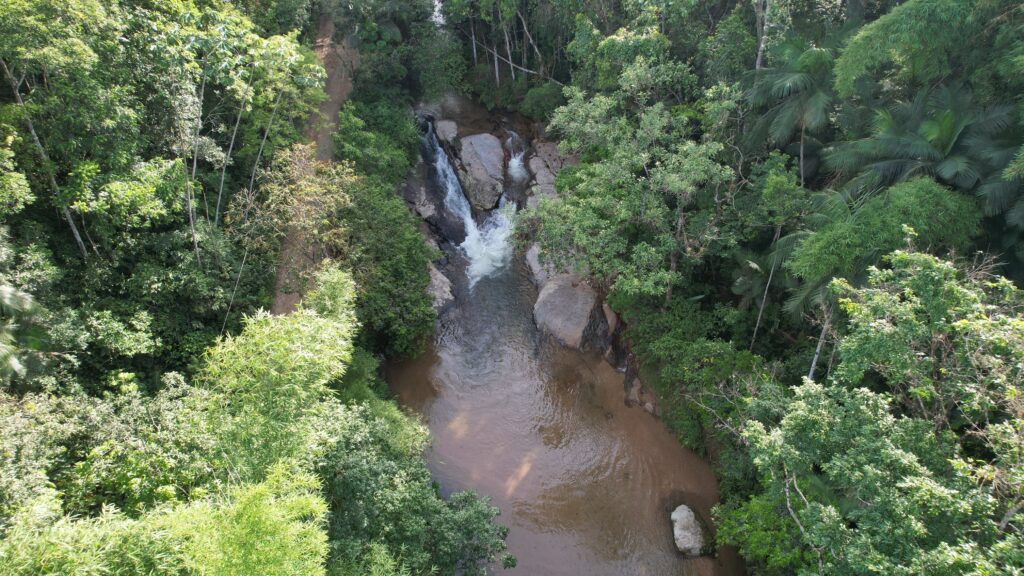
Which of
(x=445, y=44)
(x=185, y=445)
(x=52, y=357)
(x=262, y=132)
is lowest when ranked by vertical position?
(x=52, y=357)

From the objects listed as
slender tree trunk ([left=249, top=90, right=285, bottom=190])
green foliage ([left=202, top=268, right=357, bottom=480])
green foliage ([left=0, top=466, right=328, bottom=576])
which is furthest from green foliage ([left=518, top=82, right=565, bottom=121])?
green foliage ([left=0, top=466, right=328, bottom=576])

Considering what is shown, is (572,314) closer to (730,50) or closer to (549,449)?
(549,449)

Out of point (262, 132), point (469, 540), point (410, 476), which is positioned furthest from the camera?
point (262, 132)

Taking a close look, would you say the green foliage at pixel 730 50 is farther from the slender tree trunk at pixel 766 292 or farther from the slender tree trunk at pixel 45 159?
the slender tree trunk at pixel 45 159

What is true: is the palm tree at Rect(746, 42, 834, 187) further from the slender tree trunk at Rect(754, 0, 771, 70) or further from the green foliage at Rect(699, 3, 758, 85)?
the green foliage at Rect(699, 3, 758, 85)

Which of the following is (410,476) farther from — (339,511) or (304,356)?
(304,356)

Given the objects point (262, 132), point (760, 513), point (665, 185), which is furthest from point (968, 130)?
point (262, 132)
